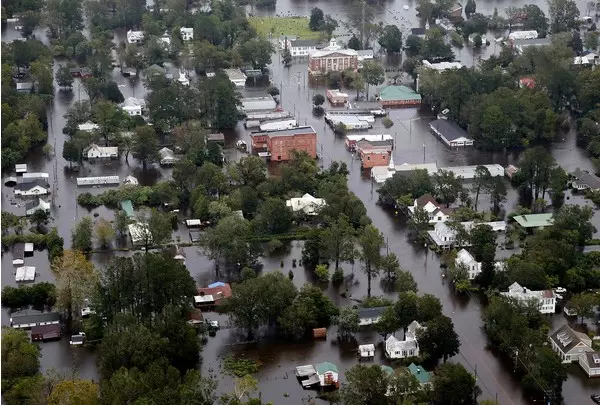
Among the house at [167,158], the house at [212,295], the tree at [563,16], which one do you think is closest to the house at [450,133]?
the house at [167,158]

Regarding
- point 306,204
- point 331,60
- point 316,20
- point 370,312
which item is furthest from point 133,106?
point 370,312

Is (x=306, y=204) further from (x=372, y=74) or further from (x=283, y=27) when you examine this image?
(x=283, y=27)

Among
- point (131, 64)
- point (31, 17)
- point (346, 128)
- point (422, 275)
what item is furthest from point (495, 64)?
point (31, 17)

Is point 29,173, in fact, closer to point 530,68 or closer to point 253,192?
point 253,192

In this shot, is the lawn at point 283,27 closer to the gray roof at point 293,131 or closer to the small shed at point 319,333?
the gray roof at point 293,131

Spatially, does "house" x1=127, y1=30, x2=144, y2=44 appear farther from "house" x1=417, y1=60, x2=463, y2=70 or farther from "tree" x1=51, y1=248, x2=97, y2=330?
"tree" x1=51, y1=248, x2=97, y2=330

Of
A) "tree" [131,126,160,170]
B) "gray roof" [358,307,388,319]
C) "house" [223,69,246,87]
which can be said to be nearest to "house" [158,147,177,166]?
"tree" [131,126,160,170]
